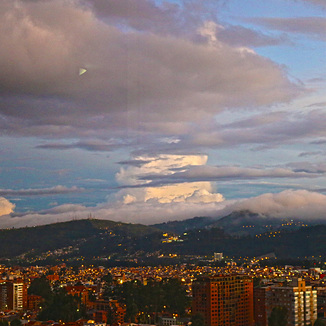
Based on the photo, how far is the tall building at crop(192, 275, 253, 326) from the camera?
1987 inches

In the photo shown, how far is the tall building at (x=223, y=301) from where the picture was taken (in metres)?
50.5

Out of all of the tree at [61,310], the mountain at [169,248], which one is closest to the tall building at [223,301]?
the tree at [61,310]

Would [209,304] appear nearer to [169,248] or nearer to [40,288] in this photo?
[40,288]

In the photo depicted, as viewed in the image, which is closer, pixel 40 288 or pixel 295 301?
pixel 295 301

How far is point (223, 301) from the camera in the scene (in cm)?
5109

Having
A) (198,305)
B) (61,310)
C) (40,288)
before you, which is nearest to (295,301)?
(198,305)

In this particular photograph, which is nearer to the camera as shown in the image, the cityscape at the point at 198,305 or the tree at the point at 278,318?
the tree at the point at 278,318

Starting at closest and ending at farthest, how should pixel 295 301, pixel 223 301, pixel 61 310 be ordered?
pixel 295 301, pixel 223 301, pixel 61 310

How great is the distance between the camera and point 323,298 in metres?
51.1

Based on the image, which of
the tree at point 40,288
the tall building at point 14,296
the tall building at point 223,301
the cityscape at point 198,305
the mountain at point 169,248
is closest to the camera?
the cityscape at point 198,305

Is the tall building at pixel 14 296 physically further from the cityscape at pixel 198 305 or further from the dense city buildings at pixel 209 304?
the dense city buildings at pixel 209 304

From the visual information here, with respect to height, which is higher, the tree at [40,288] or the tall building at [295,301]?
the tall building at [295,301]

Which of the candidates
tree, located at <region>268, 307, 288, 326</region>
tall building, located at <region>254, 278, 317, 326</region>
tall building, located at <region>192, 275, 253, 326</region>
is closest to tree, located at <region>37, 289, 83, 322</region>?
tall building, located at <region>192, 275, 253, 326</region>

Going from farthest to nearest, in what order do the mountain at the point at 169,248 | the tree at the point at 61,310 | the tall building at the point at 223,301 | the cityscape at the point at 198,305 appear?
the mountain at the point at 169,248 → the tree at the point at 61,310 → the tall building at the point at 223,301 → the cityscape at the point at 198,305
